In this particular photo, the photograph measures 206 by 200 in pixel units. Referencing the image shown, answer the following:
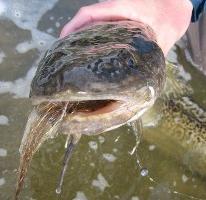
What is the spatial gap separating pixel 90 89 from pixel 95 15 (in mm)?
881

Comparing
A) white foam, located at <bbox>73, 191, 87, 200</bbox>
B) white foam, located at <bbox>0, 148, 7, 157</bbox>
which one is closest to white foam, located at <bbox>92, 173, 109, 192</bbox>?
white foam, located at <bbox>73, 191, 87, 200</bbox>

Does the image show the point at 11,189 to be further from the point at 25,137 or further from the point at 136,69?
the point at 136,69

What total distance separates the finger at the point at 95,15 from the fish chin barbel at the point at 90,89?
38 cm

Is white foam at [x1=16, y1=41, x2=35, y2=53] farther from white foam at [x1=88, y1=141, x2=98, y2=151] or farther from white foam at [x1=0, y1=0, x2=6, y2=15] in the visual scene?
white foam at [x1=88, y1=141, x2=98, y2=151]

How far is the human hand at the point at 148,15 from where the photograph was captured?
2.76m

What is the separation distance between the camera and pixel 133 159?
369cm

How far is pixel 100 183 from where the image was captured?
3.49m

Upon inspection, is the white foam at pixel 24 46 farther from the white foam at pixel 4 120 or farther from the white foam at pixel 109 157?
the white foam at pixel 109 157

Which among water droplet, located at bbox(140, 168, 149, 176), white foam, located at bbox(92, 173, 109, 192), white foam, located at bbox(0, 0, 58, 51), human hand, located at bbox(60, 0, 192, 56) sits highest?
human hand, located at bbox(60, 0, 192, 56)

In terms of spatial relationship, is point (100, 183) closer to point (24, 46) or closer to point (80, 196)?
point (80, 196)

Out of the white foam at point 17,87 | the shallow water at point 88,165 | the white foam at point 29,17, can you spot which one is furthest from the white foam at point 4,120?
the white foam at point 29,17

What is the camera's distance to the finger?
2.74 metres

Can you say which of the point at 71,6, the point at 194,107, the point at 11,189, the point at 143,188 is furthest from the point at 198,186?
the point at 71,6

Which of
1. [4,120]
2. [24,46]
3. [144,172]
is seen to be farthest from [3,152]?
[24,46]
